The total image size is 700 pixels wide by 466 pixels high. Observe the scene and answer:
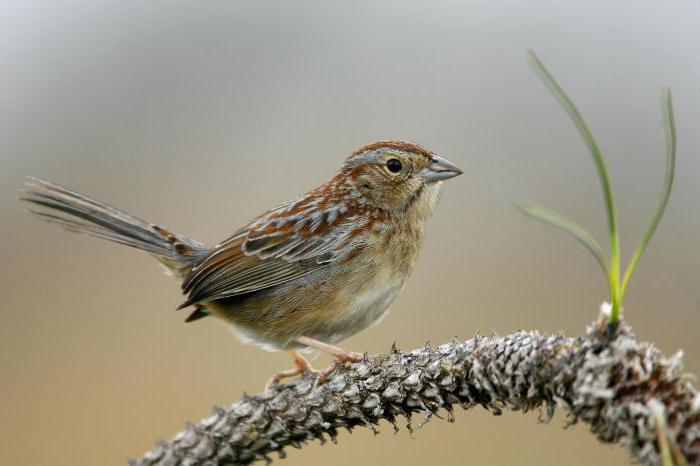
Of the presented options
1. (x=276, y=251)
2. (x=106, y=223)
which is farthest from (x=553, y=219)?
(x=106, y=223)

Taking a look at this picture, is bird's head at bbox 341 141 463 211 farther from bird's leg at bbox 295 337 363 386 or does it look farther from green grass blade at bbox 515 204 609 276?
green grass blade at bbox 515 204 609 276

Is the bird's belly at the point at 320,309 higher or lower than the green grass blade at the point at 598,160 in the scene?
higher

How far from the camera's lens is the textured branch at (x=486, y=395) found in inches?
63.7

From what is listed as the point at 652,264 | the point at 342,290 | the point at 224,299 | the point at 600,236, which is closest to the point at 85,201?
the point at 224,299

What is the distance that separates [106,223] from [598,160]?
3334 millimetres

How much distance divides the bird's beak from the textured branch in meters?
1.50

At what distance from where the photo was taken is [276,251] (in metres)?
4.06

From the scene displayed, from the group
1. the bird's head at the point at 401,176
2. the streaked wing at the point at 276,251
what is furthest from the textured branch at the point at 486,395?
the bird's head at the point at 401,176

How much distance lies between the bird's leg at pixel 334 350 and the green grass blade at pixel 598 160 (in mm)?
1782

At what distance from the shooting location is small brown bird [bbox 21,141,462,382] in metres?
3.82

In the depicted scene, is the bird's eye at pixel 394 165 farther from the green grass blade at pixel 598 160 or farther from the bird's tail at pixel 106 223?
the green grass blade at pixel 598 160

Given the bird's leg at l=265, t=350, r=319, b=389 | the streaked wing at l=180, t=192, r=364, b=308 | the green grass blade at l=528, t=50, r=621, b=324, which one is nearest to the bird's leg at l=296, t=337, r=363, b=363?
the bird's leg at l=265, t=350, r=319, b=389

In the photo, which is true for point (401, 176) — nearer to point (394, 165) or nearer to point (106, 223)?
point (394, 165)

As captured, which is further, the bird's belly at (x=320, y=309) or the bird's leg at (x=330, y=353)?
the bird's belly at (x=320, y=309)
